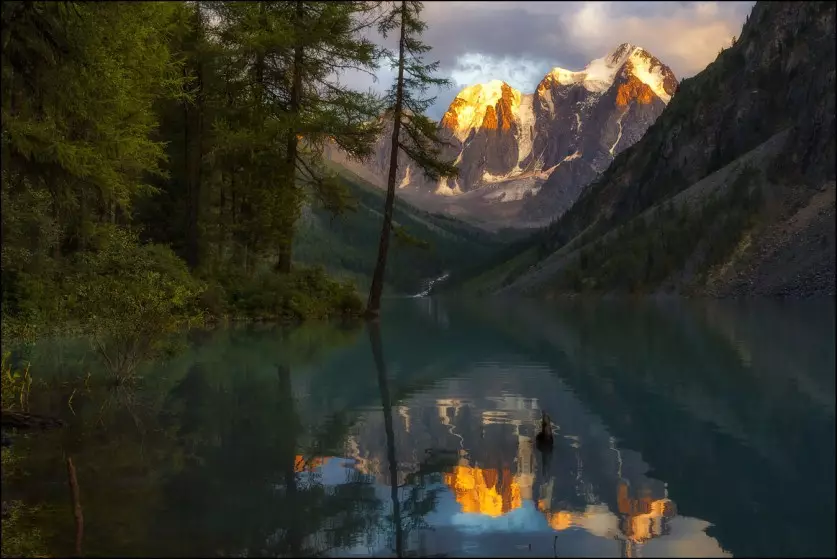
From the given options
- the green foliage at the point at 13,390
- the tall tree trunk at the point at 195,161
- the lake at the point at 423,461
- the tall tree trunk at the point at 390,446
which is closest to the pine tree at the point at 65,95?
the green foliage at the point at 13,390

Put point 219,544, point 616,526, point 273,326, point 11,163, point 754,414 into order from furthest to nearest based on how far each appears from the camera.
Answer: point 273,326, point 754,414, point 11,163, point 616,526, point 219,544

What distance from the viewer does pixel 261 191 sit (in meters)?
40.3

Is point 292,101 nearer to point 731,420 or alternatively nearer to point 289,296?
point 289,296

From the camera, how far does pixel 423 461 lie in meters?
14.0

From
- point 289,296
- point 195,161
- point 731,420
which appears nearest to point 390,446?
point 731,420

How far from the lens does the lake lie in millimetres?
10000

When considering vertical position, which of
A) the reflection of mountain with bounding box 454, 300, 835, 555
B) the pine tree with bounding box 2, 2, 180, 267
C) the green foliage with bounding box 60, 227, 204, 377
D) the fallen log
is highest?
the pine tree with bounding box 2, 2, 180, 267

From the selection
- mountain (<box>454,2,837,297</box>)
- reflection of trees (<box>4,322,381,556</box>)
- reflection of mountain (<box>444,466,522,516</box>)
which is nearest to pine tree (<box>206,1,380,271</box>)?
reflection of trees (<box>4,322,381,556</box>)

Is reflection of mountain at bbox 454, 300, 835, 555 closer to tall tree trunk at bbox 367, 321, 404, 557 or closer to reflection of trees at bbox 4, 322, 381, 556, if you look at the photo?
tall tree trunk at bbox 367, 321, 404, 557

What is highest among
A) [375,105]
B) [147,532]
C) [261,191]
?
[375,105]

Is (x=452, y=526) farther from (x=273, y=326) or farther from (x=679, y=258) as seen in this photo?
(x=679, y=258)

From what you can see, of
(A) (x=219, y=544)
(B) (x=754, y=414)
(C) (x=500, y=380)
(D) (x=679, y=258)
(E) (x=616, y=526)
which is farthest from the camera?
(D) (x=679, y=258)

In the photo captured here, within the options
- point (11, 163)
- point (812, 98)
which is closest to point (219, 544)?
point (11, 163)

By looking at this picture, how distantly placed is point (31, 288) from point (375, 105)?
20141 millimetres
